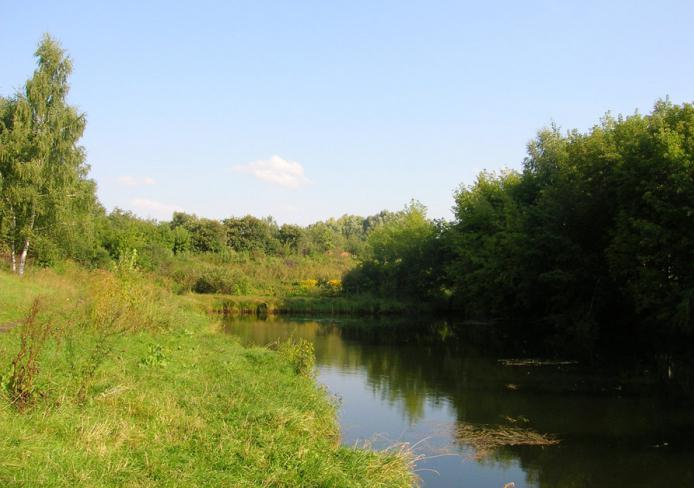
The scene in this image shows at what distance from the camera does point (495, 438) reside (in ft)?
41.1

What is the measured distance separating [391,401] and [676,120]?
1899 centimetres

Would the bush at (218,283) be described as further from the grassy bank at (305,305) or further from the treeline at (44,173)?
the treeline at (44,173)

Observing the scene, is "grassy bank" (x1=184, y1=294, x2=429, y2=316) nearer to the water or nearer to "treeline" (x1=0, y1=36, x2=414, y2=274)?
"treeline" (x1=0, y1=36, x2=414, y2=274)

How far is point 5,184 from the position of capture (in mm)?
28203

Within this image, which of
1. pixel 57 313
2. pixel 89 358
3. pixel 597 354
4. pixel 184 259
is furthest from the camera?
pixel 184 259

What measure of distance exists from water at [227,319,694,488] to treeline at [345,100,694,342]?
595 cm

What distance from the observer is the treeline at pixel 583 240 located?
2375cm

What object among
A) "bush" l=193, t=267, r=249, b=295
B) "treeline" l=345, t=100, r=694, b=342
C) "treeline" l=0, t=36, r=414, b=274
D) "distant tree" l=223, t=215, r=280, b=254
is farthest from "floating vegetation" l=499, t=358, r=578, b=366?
"distant tree" l=223, t=215, r=280, b=254

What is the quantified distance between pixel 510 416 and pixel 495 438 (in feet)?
6.42

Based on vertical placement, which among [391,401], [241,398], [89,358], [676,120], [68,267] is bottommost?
[391,401]

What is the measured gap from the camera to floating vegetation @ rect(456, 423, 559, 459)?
12.1 meters

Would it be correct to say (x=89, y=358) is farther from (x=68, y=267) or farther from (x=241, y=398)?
Result: (x=68, y=267)

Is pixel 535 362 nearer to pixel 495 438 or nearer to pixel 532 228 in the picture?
pixel 495 438

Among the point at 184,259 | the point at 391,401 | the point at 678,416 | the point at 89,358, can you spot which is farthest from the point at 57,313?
the point at 184,259
